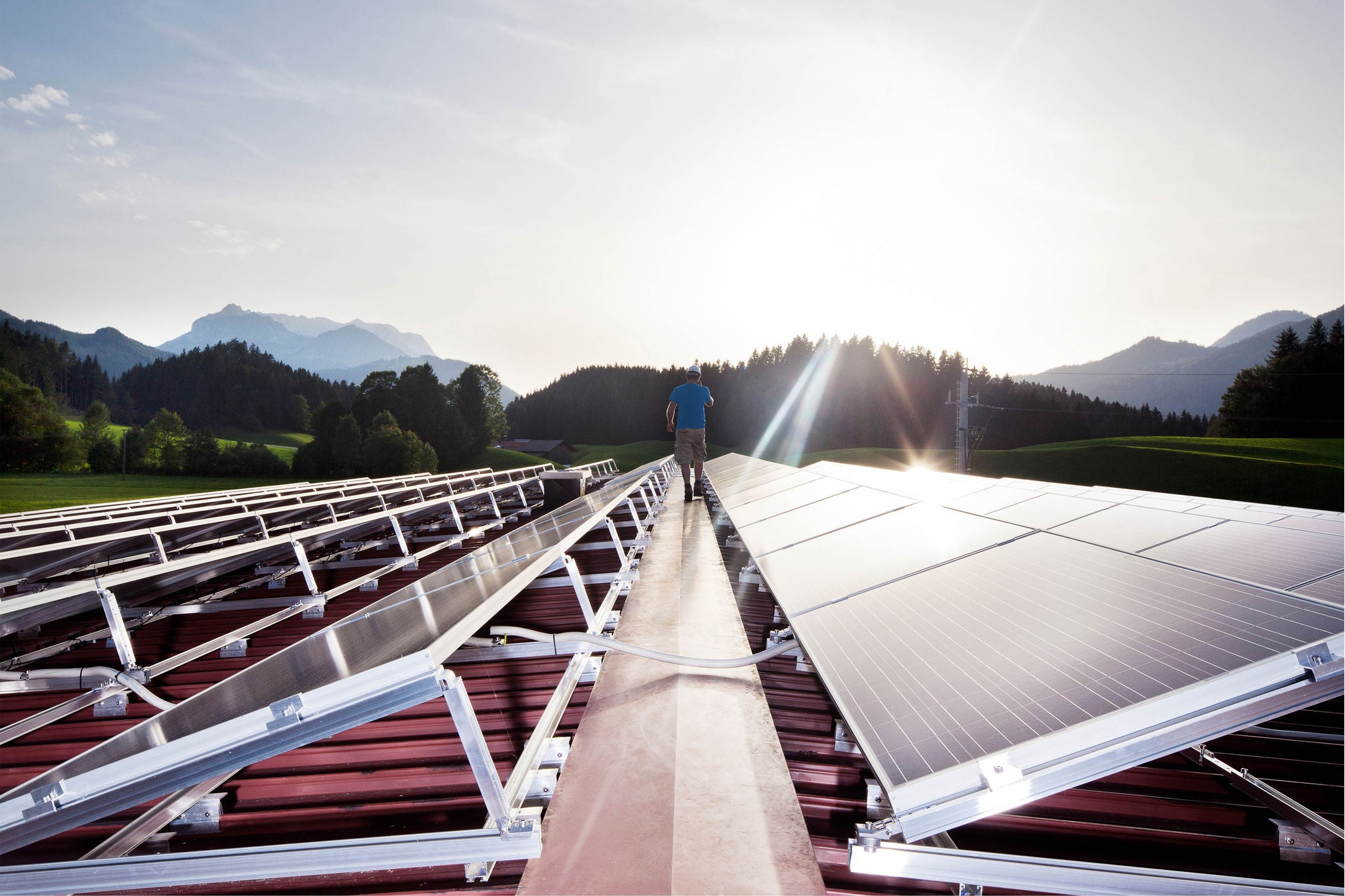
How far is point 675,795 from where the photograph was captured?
Answer: 7.15 feet

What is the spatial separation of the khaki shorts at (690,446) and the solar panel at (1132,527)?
673cm

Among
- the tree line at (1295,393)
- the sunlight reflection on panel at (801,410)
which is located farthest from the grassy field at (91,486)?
the tree line at (1295,393)

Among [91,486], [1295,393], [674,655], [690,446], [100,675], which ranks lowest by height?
[91,486]

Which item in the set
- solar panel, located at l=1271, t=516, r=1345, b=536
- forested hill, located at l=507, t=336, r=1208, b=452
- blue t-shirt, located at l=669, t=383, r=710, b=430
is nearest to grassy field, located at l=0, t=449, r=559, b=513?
blue t-shirt, located at l=669, t=383, r=710, b=430

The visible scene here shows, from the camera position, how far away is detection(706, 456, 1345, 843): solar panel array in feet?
5.34

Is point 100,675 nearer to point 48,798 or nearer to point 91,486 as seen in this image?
point 48,798

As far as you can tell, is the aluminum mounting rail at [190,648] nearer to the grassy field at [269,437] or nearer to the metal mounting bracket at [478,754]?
the metal mounting bracket at [478,754]

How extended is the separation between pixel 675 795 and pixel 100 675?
3393 mm

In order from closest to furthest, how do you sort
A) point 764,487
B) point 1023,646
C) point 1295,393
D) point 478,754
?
point 478,754
point 1023,646
point 764,487
point 1295,393

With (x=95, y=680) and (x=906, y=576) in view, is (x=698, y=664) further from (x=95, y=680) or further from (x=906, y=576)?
(x=95, y=680)

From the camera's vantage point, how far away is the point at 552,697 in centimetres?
271

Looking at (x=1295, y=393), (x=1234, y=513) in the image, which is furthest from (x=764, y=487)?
(x=1295, y=393)

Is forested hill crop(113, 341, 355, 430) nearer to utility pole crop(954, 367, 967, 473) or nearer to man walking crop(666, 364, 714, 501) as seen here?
utility pole crop(954, 367, 967, 473)

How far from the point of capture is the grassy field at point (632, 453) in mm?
83500
